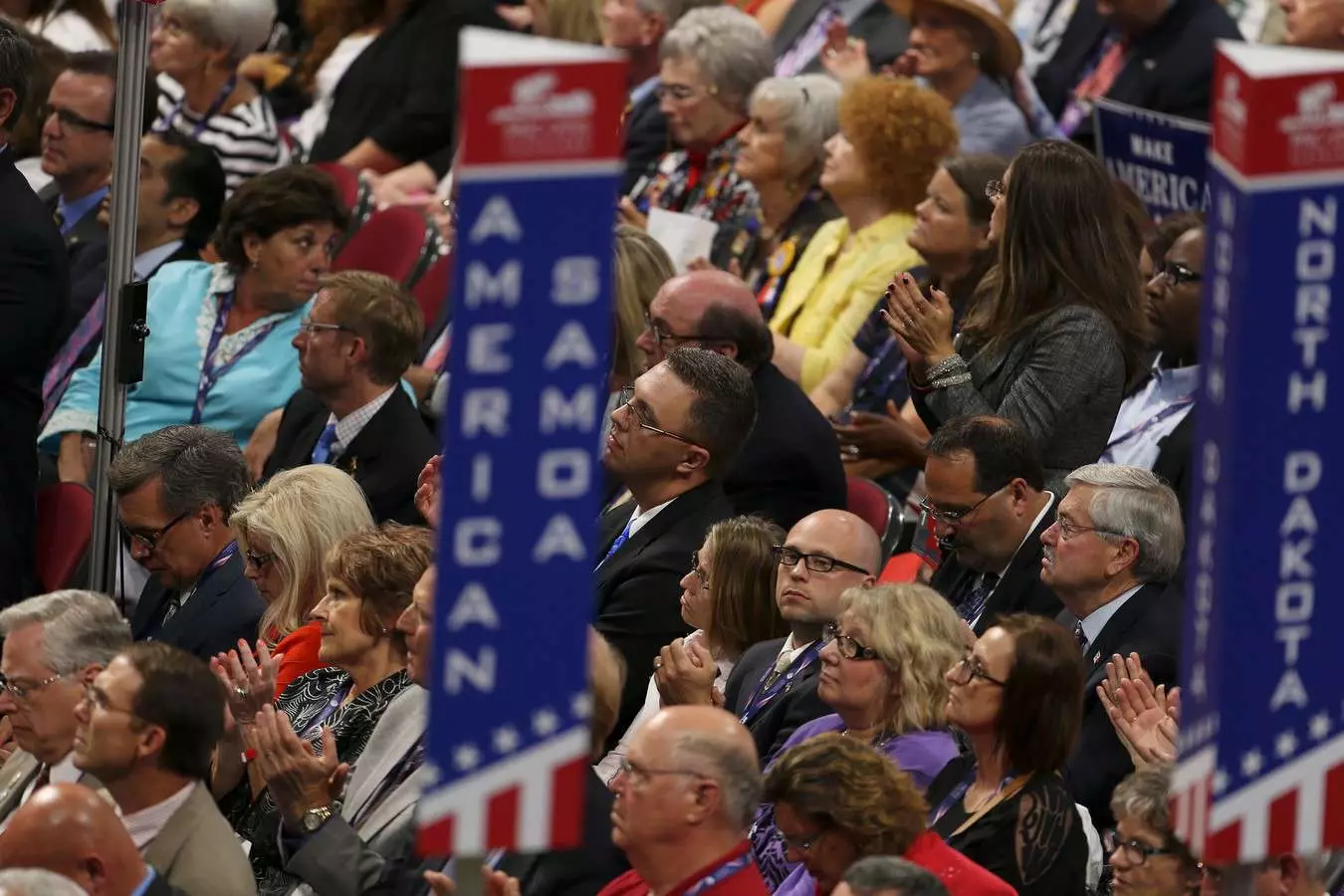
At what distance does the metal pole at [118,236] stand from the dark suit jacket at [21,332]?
454 mm

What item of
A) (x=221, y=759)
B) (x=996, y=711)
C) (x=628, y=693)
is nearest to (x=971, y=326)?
(x=628, y=693)

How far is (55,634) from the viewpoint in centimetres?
504

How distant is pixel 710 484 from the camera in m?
5.84

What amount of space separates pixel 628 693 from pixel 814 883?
3.79 ft

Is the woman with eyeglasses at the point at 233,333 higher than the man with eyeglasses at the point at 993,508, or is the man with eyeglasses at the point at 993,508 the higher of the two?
the man with eyeglasses at the point at 993,508

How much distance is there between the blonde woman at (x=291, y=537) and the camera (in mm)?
5746

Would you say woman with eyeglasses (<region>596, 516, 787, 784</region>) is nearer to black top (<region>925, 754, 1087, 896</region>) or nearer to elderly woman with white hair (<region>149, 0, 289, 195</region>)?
black top (<region>925, 754, 1087, 896</region>)

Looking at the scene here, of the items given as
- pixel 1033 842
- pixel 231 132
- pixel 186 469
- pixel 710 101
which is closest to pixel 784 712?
pixel 1033 842

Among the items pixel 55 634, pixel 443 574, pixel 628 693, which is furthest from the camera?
pixel 628 693


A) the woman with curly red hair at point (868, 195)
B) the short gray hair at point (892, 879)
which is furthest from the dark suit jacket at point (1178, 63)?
the short gray hair at point (892, 879)

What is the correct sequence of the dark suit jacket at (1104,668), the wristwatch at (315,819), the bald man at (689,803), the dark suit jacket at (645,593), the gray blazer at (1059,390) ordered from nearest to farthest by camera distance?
the bald man at (689,803) → the wristwatch at (315,819) → the dark suit jacket at (1104,668) → the dark suit jacket at (645,593) → the gray blazer at (1059,390)

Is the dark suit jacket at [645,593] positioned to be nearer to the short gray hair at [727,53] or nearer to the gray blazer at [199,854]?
the gray blazer at [199,854]

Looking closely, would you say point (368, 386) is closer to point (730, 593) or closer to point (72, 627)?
point (730, 593)

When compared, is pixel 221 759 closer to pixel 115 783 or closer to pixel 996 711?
pixel 115 783
